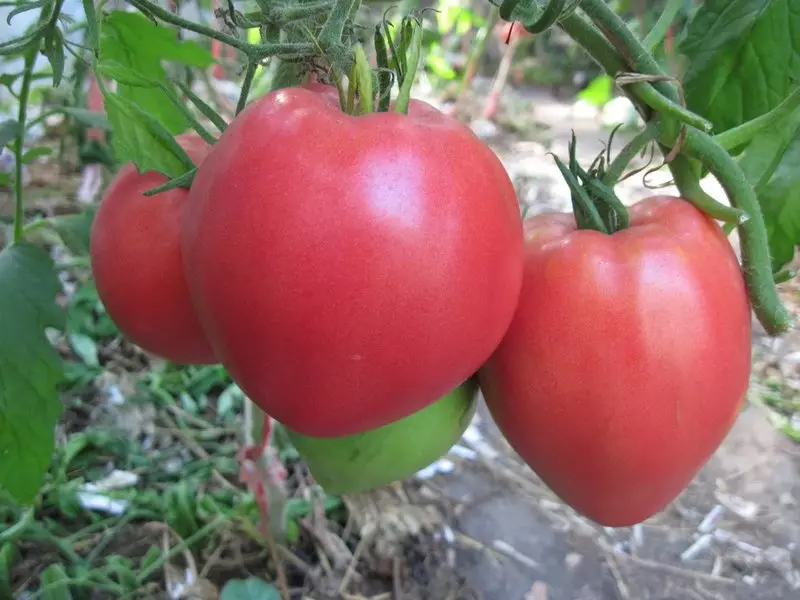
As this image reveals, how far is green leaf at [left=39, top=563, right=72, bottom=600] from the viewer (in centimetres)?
77

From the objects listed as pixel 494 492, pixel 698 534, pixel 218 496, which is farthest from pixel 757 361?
pixel 218 496

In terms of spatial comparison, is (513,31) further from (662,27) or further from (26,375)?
(26,375)

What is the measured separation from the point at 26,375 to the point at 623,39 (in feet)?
1.50

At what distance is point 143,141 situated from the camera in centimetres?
42

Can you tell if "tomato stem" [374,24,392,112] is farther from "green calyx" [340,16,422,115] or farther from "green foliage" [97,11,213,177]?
"green foliage" [97,11,213,177]

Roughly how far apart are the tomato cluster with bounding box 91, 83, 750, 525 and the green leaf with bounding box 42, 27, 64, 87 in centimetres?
8

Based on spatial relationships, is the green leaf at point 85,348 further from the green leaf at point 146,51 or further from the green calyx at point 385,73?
the green calyx at point 385,73

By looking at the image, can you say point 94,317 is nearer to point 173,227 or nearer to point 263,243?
point 173,227

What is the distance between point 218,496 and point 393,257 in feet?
2.53

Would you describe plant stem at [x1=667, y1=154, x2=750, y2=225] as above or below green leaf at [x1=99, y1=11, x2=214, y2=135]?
above

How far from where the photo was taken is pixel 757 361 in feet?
4.94

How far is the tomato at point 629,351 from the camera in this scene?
39cm

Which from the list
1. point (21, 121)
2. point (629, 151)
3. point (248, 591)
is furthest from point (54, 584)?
point (629, 151)

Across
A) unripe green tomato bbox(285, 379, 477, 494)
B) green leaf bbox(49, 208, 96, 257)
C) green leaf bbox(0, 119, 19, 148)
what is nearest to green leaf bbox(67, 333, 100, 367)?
green leaf bbox(49, 208, 96, 257)
